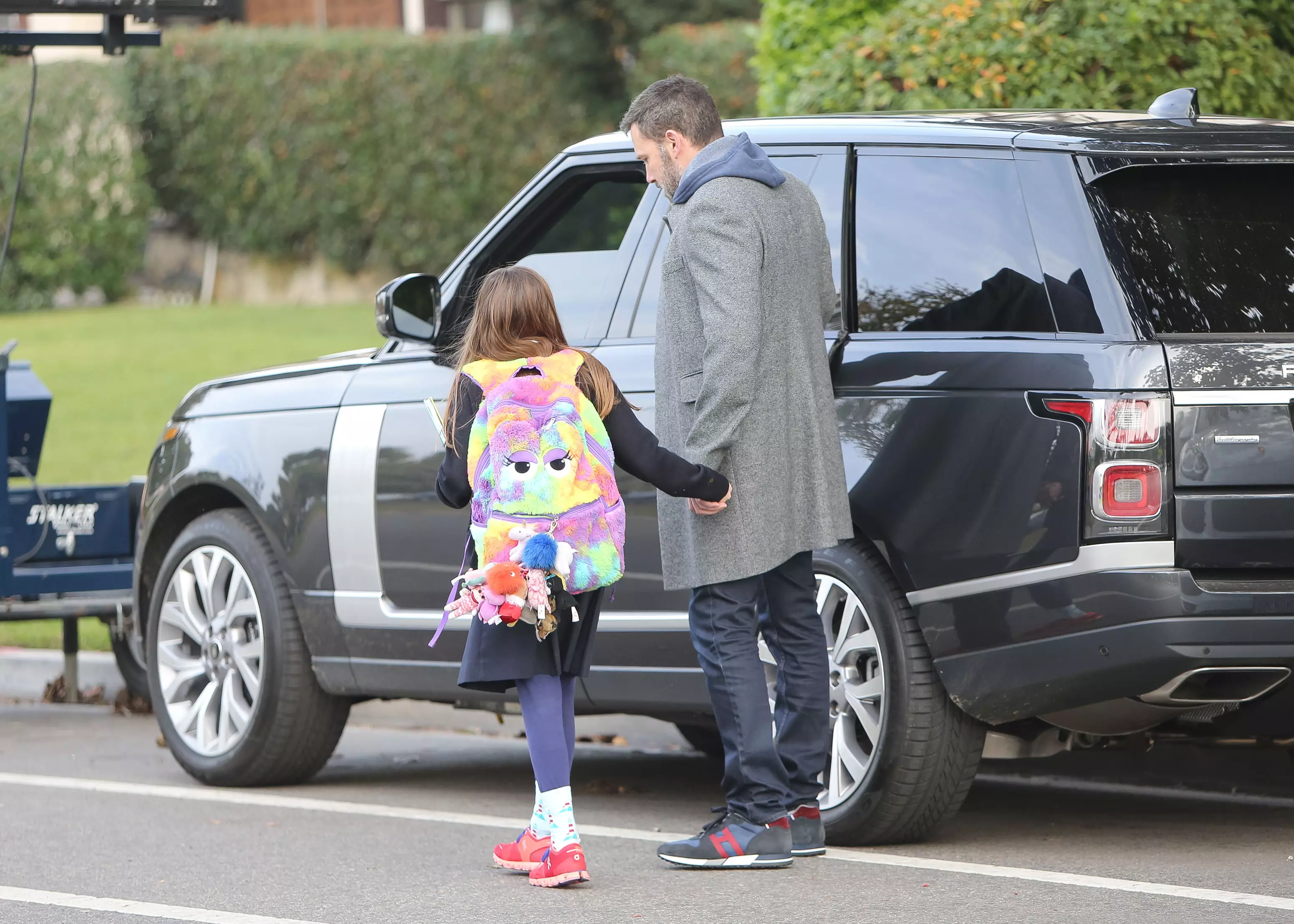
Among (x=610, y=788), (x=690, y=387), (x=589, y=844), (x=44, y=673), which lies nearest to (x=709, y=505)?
(x=690, y=387)

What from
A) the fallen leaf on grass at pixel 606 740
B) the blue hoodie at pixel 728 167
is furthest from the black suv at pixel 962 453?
the fallen leaf on grass at pixel 606 740

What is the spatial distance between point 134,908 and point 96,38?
425 cm

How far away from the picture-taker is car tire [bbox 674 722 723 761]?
6809 mm

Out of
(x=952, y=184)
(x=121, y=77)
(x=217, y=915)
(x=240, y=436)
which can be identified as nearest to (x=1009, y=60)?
(x=952, y=184)

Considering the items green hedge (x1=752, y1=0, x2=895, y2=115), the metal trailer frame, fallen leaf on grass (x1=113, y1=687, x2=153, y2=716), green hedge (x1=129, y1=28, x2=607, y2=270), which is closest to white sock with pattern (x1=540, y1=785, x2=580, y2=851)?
the metal trailer frame

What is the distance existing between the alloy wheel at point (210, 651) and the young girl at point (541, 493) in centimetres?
170

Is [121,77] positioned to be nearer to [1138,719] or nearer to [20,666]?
[20,666]

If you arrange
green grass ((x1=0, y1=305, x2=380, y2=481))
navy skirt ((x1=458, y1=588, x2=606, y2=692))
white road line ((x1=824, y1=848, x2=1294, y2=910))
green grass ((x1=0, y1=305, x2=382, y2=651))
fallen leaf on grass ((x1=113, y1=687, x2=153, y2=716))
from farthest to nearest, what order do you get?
green grass ((x1=0, y1=305, x2=380, y2=481))
green grass ((x1=0, y1=305, x2=382, y2=651))
fallen leaf on grass ((x1=113, y1=687, x2=153, y2=716))
navy skirt ((x1=458, y1=588, x2=606, y2=692))
white road line ((x1=824, y1=848, x2=1294, y2=910))

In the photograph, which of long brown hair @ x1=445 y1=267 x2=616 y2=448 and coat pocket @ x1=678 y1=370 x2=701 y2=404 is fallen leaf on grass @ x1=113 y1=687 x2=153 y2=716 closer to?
long brown hair @ x1=445 y1=267 x2=616 y2=448

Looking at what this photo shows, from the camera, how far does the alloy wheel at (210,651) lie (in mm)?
6367

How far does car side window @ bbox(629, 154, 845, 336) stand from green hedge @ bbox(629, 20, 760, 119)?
1557 cm

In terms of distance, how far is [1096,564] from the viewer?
4512 mm

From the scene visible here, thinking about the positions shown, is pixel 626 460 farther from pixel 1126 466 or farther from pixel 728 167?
pixel 1126 466

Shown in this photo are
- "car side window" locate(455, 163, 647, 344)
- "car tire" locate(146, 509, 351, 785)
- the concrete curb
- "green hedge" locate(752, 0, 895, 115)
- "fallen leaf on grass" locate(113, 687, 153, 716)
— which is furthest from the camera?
"green hedge" locate(752, 0, 895, 115)
